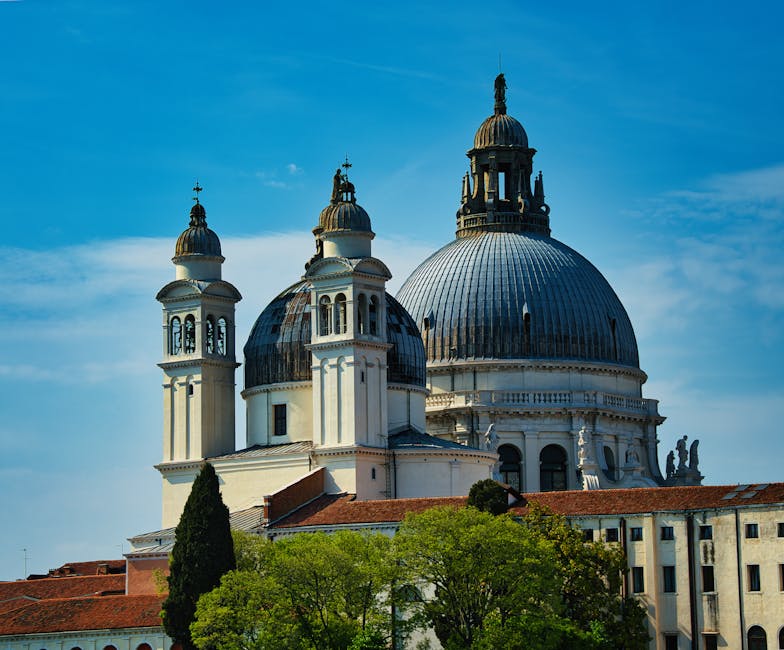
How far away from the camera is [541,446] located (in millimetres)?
98750

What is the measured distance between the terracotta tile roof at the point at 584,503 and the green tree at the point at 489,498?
3.83 feet

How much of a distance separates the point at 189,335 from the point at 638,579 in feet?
85.1

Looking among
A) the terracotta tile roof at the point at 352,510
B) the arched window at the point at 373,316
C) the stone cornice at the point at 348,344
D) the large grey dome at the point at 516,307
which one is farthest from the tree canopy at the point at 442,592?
the large grey dome at the point at 516,307

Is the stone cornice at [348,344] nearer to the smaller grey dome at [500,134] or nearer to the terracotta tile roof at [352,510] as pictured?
the terracotta tile roof at [352,510]

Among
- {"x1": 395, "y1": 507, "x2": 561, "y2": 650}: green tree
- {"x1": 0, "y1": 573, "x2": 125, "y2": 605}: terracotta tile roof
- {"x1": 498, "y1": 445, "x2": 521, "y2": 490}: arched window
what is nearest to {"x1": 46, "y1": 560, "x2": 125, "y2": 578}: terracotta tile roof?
{"x1": 0, "y1": 573, "x2": 125, "y2": 605}: terracotta tile roof

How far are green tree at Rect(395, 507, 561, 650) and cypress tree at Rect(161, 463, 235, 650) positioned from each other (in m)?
7.69

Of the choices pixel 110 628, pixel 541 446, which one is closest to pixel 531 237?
pixel 541 446

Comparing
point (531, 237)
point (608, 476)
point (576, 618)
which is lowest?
point (576, 618)

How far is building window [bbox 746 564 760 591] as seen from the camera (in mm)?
70812

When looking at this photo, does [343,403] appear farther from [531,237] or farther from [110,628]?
[531,237]

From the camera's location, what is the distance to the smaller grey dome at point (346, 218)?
286ft

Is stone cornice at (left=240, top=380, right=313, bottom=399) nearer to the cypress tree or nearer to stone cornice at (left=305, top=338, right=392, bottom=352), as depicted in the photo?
stone cornice at (left=305, top=338, right=392, bottom=352)

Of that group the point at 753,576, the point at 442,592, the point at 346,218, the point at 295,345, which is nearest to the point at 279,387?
the point at 295,345

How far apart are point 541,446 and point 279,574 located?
29.0 meters
